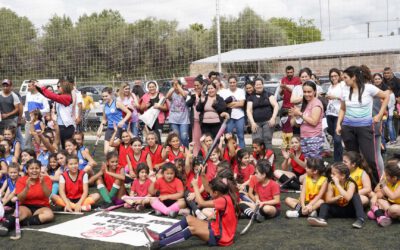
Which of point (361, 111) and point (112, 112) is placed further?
point (112, 112)

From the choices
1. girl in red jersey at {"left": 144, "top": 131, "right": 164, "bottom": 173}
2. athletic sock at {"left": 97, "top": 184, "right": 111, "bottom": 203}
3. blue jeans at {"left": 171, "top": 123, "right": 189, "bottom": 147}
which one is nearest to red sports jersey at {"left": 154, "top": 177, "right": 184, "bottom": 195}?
athletic sock at {"left": 97, "top": 184, "right": 111, "bottom": 203}

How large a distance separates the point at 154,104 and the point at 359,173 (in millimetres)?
4291

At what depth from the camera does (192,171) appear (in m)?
6.63

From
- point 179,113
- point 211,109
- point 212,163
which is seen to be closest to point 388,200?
point 212,163

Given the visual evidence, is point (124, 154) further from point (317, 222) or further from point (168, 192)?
point (317, 222)

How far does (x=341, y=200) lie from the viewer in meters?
5.47

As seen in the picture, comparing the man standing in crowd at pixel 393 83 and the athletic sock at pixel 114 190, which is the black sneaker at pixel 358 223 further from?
the man standing in crowd at pixel 393 83

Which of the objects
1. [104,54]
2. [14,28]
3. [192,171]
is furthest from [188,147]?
[14,28]

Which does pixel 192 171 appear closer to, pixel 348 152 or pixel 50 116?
pixel 348 152

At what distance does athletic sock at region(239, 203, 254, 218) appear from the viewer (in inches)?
223

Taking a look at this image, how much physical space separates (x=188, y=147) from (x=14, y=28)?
1562 cm

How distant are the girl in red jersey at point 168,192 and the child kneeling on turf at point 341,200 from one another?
1598 mm

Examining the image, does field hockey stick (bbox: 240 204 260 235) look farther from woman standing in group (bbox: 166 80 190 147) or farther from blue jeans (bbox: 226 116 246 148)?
woman standing in group (bbox: 166 80 190 147)

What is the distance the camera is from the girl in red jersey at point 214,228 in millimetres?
4586
